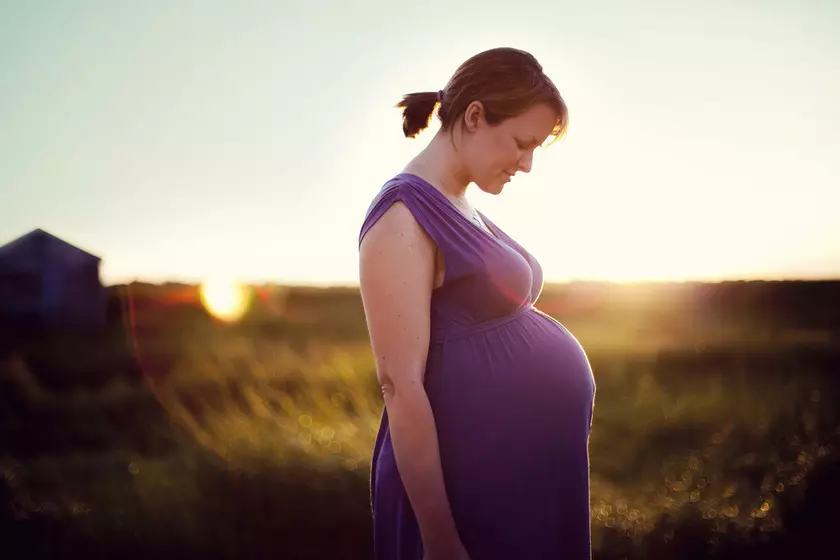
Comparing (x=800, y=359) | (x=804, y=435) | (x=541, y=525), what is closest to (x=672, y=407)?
(x=804, y=435)

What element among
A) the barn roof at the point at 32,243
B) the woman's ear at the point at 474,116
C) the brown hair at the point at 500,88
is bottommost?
the woman's ear at the point at 474,116

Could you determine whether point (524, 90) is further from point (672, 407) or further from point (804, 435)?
point (672, 407)

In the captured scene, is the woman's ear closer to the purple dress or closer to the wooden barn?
the purple dress

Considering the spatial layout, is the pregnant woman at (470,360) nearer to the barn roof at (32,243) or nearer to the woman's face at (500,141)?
the woman's face at (500,141)

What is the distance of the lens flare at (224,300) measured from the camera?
2486cm

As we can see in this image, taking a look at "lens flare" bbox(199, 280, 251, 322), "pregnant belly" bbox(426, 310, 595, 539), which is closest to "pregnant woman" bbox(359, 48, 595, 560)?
"pregnant belly" bbox(426, 310, 595, 539)

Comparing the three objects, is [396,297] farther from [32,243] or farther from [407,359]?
[32,243]

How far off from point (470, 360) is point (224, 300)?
25654mm

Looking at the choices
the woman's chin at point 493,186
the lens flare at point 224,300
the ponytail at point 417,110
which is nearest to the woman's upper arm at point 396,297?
the woman's chin at point 493,186

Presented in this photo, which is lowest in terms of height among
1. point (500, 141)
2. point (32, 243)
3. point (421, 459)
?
point (421, 459)

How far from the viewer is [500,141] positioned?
1.74m

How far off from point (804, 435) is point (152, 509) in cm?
491

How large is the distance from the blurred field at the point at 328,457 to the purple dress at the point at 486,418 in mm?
2475

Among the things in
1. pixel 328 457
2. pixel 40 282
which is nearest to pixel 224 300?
pixel 40 282
